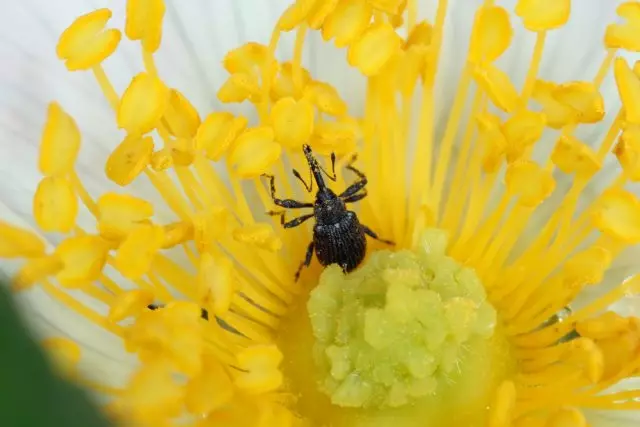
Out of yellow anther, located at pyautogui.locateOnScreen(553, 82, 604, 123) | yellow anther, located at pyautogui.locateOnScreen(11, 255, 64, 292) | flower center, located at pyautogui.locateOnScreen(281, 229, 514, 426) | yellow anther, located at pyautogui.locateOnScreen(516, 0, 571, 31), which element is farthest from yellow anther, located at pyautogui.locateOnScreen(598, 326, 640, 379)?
yellow anther, located at pyautogui.locateOnScreen(11, 255, 64, 292)

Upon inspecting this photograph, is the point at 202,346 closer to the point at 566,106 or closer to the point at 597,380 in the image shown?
the point at 597,380

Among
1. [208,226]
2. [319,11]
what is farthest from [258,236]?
[319,11]

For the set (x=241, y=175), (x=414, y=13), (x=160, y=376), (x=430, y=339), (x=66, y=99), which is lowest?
(x=160, y=376)

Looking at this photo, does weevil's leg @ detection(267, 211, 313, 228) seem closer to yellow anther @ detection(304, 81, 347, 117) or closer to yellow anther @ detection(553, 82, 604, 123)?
yellow anther @ detection(304, 81, 347, 117)

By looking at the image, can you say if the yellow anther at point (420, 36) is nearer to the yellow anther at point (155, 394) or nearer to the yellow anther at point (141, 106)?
the yellow anther at point (141, 106)

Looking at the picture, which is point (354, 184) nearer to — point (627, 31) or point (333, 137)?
point (333, 137)

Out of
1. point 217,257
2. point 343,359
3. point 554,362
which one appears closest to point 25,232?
point 217,257

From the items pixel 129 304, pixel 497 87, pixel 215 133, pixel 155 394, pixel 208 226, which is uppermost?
pixel 497 87
